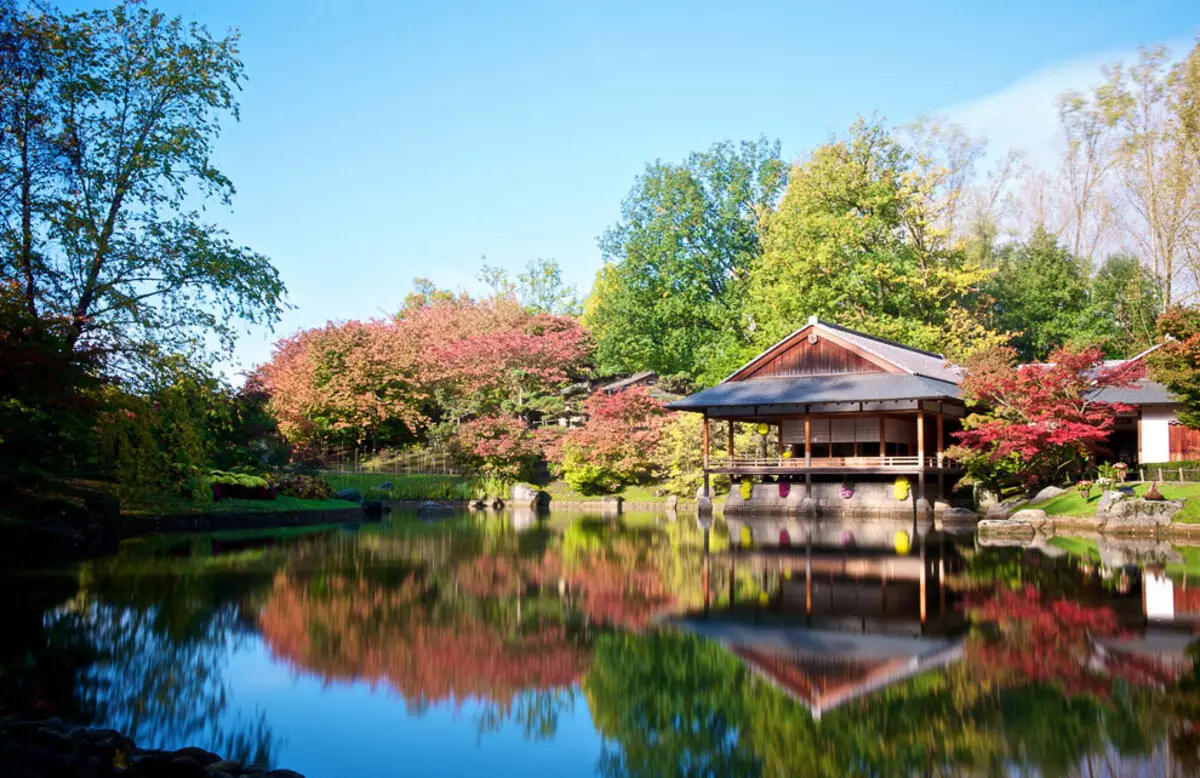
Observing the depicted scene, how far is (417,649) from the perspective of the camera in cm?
762

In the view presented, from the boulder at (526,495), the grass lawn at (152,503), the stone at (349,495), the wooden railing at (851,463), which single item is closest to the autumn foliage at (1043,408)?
the wooden railing at (851,463)

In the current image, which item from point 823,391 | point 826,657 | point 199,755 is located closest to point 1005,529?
point 823,391

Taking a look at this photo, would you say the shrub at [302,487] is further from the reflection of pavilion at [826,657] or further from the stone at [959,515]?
the reflection of pavilion at [826,657]

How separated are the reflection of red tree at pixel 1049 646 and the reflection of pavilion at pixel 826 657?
0.35 m

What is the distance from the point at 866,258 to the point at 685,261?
9019 millimetres

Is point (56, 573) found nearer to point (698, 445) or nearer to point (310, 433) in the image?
point (698, 445)

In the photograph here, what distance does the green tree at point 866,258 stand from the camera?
34.4 m

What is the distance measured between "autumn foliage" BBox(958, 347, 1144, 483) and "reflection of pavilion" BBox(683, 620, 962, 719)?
16.3 metres

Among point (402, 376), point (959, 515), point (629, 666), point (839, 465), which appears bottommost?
point (959, 515)

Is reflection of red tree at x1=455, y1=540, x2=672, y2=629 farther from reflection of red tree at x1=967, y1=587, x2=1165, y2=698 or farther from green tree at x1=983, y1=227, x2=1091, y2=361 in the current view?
green tree at x1=983, y1=227, x2=1091, y2=361

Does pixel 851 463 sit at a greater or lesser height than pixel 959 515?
greater

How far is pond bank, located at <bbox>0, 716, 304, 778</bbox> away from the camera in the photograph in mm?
4449

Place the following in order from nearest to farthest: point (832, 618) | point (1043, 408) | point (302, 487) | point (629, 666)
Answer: point (629, 666), point (832, 618), point (1043, 408), point (302, 487)

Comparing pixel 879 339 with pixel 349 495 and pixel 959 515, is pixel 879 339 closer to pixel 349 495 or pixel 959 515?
pixel 959 515
